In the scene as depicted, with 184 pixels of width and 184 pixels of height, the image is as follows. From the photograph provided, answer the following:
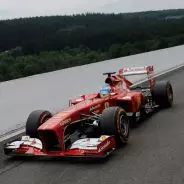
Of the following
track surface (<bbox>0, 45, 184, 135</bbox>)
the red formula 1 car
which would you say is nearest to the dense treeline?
track surface (<bbox>0, 45, 184, 135</bbox>)

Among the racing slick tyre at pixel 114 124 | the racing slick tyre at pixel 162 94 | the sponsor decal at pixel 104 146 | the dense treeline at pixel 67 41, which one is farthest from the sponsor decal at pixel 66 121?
the dense treeline at pixel 67 41

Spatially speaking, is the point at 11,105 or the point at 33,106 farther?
the point at 33,106

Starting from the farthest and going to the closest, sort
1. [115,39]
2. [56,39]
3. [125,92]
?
1. [115,39]
2. [56,39]
3. [125,92]

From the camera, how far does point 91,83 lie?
1658 centimetres

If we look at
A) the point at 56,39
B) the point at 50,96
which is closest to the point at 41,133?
the point at 50,96

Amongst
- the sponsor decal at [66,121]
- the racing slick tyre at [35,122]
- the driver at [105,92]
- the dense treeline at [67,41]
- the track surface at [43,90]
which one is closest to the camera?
the sponsor decal at [66,121]

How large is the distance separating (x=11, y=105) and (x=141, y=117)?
3.12 m

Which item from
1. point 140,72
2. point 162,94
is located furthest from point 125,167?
point 140,72

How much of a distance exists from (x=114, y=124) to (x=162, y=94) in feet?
13.0

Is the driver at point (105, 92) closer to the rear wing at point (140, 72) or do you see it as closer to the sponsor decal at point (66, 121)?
the sponsor decal at point (66, 121)

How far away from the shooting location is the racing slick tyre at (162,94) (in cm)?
1141

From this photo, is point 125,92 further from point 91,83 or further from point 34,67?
point 34,67

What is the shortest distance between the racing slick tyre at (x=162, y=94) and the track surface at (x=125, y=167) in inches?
101

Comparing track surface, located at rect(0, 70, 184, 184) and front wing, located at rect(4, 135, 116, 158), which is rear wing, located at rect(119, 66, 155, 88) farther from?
front wing, located at rect(4, 135, 116, 158)
